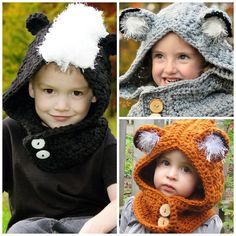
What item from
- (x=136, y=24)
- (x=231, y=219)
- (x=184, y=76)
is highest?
(x=136, y=24)

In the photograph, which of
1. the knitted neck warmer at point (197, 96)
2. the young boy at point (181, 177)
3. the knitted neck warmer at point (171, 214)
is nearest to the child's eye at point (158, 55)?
the knitted neck warmer at point (197, 96)

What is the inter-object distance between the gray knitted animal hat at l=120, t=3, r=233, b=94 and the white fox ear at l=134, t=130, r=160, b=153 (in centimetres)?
21

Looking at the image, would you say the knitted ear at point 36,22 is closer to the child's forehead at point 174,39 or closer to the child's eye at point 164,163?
the child's forehead at point 174,39

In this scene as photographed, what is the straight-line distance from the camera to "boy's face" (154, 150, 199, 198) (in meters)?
1.92

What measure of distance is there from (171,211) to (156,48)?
1.79 ft

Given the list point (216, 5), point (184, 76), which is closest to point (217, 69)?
point (184, 76)

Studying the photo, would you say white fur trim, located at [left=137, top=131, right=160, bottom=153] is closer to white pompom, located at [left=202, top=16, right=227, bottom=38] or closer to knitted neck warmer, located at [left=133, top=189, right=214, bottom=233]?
knitted neck warmer, located at [left=133, top=189, right=214, bottom=233]

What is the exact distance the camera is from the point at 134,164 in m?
2.00

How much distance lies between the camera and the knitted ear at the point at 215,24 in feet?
6.19

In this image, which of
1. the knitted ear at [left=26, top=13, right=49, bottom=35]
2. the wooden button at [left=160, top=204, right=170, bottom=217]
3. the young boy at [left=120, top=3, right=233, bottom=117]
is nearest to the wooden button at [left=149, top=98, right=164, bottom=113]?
the young boy at [left=120, top=3, right=233, bottom=117]

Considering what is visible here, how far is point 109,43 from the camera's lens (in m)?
1.98

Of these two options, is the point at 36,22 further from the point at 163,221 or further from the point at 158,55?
the point at 163,221

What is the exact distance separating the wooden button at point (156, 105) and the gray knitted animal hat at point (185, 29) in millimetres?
132

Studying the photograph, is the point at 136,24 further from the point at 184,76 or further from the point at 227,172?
the point at 227,172
